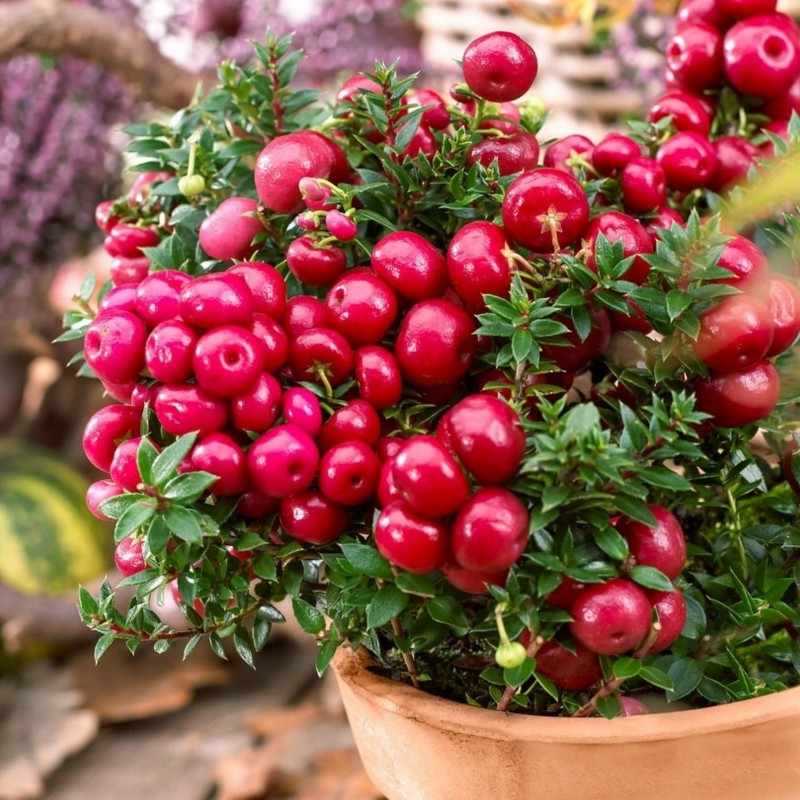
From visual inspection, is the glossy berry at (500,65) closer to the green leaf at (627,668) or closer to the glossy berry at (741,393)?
the glossy berry at (741,393)

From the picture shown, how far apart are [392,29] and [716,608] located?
1.33 meters

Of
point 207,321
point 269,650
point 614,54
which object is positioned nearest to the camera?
point 207,321

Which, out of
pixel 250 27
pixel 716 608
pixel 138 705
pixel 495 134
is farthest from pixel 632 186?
pixel 250 27

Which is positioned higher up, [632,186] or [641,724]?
[632,186]

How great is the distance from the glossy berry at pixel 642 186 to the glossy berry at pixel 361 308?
6.4 inches

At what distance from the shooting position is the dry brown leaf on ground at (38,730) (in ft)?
3.68

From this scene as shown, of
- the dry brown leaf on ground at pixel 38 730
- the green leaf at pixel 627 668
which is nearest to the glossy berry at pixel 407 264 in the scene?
the green leaf at pixel 627 668

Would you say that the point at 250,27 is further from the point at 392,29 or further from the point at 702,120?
the point at 702,120

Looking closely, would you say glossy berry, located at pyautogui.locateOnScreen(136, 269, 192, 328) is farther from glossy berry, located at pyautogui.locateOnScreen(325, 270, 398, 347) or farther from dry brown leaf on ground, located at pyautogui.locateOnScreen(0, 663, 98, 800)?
dry brown leaf on ground, located at pyautogui.locateOnScreen(0, 663, 98, 800)

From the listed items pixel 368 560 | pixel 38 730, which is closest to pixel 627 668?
pixel 368 560

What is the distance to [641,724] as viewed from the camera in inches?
19.1

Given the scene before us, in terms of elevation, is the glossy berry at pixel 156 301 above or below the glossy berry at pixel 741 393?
above

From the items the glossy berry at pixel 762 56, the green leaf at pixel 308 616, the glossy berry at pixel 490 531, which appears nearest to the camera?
the glossy berry at pixel 490 531

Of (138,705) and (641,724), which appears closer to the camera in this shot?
(641,724)
